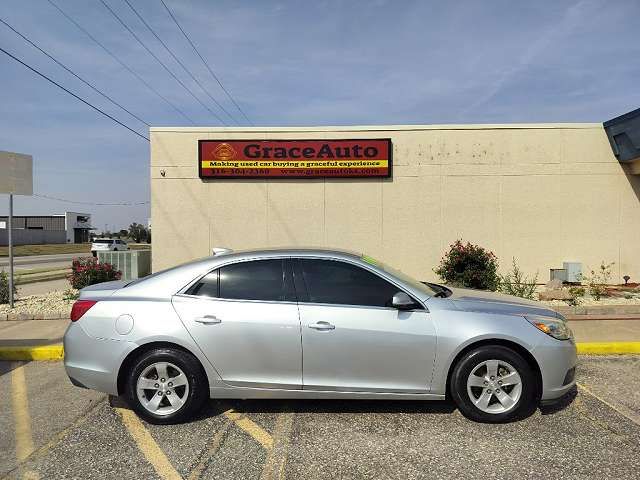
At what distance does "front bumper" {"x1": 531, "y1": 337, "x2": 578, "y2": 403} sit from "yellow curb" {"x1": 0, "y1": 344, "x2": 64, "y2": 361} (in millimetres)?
5683

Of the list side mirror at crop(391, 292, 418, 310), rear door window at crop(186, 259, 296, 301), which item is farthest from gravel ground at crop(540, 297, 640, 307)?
rear door window at crop(186, 259, 296, 301)

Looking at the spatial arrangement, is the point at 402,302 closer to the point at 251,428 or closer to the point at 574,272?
the point at 251,428

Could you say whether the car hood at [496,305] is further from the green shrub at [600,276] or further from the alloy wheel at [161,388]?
the green shrub at [600,276]

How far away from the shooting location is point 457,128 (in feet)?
36.9

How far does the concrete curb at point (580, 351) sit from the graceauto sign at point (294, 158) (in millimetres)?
6104

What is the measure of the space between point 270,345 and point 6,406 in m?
2.74

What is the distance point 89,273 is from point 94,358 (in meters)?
6.96

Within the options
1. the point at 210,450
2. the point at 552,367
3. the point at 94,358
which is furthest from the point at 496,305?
the point at 94,358

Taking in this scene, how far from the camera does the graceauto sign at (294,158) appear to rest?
36.9ft

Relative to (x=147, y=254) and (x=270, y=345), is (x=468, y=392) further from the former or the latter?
(x=147, y=254)

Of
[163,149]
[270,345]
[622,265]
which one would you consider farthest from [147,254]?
[622,265]

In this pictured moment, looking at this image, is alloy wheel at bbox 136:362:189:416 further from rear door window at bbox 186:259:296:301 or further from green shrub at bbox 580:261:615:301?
green shrub at bbox 580:261:615:301

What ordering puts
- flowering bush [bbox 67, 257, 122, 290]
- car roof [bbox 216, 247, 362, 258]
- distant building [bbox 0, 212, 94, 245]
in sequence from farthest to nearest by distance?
distant building [bbox 0, 212, 94, 245], flowering bush [bbox 67, 257, 122, 290], car roof [bbox 216, 247, 362, 258]

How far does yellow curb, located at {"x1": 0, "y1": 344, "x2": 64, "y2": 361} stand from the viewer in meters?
6.24
